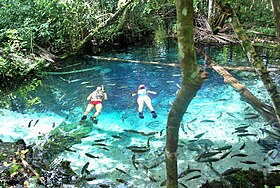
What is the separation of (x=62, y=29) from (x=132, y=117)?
23.7 feet

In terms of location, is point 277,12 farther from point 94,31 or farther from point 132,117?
point 94,31

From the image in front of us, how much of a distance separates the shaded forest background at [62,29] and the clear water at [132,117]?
122 centimetres

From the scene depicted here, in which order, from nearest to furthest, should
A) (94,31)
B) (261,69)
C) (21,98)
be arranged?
(261,69) < (21,98) < (94,31)

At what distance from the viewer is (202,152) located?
5.94 metres

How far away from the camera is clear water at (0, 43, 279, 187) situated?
18.8ft

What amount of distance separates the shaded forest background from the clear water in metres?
1.22

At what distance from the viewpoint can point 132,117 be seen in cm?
807

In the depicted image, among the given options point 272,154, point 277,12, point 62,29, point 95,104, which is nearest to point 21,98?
point 95,104

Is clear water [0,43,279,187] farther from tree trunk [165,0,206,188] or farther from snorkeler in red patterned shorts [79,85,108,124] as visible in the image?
tree trunk [165,0,206,188]

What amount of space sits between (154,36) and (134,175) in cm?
1586

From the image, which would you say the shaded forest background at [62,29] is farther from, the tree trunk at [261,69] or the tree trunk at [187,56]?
the tree trunk at [187,56]

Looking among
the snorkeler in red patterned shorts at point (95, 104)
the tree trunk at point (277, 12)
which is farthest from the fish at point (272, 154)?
the snorkeler in red patterned shorts at point (95, 104)

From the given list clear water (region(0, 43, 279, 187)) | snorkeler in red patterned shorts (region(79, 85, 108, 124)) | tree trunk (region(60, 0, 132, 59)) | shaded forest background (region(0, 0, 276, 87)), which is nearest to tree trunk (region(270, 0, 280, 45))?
clear water (region(0, 43, 279, 187))

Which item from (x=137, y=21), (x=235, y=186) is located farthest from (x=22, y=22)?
(x=235, y=186)
